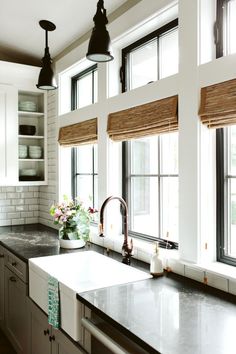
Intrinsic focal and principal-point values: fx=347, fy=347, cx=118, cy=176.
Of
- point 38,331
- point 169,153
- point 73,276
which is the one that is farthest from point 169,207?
point 38,331

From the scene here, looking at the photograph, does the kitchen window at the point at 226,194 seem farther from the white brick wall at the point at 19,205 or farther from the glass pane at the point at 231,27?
the white brick wall at the point at 19,205

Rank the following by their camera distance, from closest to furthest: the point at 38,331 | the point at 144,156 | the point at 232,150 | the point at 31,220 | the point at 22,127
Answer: the point at 232,150 < the point at 38,331 < the point at 144,156 < the point at 22,127 < the point at 31,220

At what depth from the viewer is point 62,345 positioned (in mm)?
1989

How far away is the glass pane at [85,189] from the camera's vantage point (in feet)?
11.5

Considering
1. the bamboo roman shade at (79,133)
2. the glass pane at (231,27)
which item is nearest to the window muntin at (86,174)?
the bamboo roman shade at (79,133)

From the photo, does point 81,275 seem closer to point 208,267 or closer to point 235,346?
point 208,267

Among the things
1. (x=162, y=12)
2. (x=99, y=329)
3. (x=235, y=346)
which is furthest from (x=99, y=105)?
(x=235, y=346)

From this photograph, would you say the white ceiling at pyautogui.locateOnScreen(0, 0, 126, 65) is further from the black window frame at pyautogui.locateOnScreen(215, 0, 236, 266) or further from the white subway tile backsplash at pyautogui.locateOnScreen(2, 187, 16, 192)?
the white subway tile backsplash at pyautogui.locateOnScreen(2, 187, 16, 192)

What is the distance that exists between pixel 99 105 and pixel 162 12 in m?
0.96

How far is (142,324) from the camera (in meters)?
1.42

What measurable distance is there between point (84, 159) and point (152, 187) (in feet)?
4.02

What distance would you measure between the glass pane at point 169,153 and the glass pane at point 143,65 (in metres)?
0.47

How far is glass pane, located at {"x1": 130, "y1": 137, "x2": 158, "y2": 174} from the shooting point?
8.50 ft

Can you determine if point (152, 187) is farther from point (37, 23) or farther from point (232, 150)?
point (37, 23)
